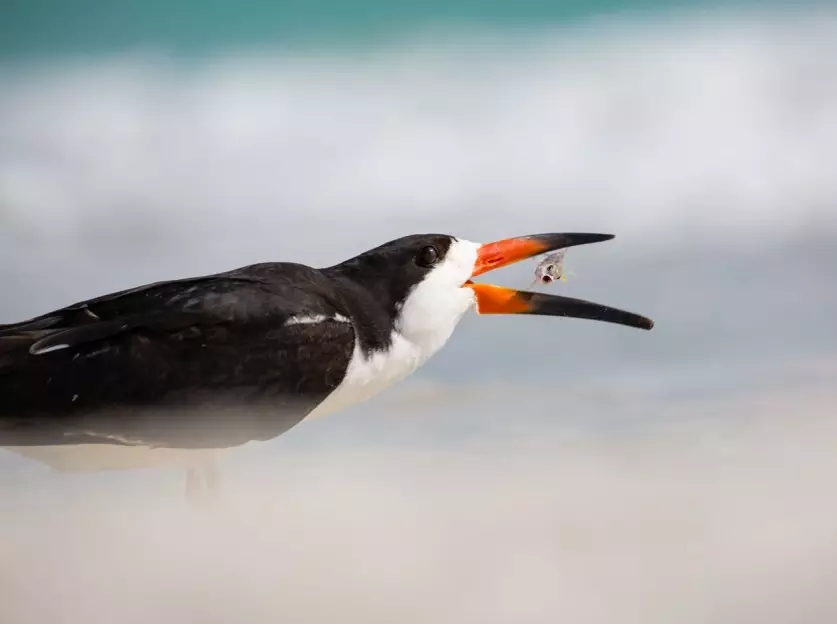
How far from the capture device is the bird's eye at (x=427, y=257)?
159 cm

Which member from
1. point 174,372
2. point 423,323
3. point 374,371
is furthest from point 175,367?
point 423,323

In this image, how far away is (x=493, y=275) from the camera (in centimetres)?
167

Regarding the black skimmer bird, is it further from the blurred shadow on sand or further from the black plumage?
the blurred shadow on sand

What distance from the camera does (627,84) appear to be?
1574mm

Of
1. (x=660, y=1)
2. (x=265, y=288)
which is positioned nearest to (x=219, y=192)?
(x=265, y=288)

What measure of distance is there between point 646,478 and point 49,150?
120 cm

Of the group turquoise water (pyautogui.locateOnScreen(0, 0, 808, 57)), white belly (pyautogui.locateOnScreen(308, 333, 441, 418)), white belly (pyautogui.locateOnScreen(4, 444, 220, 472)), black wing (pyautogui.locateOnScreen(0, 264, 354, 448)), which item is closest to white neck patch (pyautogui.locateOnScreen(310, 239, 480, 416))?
white belly (pyautogui.locateOnScreen(308, 333, 441, 418))

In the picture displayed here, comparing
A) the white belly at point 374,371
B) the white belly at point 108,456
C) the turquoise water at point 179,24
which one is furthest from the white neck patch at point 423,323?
the turquoise water at point 179,24

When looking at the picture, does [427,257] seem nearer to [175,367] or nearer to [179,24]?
[175,367]

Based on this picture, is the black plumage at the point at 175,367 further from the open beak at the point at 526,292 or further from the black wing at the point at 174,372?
the open beak at the point at 526,292

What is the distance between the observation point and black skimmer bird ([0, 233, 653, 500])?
4.33ft

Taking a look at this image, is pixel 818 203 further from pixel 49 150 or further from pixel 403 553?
pixel 49 150

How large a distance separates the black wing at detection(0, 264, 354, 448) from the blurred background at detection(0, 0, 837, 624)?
0.49 ft

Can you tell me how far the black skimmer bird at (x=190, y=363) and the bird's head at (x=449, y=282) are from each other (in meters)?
0.10
